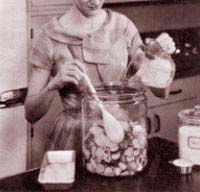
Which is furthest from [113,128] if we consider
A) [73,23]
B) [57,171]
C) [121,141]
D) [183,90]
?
[183,90]

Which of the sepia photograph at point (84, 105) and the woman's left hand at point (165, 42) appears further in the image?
the woman's left hand at point (165, 42)

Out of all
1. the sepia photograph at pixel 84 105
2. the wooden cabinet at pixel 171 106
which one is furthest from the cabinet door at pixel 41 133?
the wooden cabinet at pixel 171 106

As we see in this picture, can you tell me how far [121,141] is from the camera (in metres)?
1.14

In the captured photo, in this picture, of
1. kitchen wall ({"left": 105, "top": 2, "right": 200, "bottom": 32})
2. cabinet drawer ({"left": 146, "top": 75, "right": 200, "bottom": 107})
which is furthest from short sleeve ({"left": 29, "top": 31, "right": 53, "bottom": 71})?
cabinet drawer ({"left": 146, "top": 75, "right": 200, "bottom": 107})

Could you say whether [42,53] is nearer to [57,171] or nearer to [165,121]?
[57,171]

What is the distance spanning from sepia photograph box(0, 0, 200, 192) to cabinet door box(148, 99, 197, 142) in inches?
19.8

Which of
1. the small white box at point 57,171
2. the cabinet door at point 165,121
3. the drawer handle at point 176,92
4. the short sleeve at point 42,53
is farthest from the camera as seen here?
the drawer handle at point 176,92

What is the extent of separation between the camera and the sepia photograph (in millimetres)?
1141

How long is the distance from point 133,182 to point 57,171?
178 mm

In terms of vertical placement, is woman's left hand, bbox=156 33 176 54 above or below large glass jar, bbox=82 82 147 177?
above

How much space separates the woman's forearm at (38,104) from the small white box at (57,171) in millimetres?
223

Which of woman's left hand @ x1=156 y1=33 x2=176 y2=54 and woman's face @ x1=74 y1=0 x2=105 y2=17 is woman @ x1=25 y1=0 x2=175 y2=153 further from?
woman's left hand @ x1=156 y1=33 x2=176 y2=54

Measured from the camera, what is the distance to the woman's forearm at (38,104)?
1.36 metres

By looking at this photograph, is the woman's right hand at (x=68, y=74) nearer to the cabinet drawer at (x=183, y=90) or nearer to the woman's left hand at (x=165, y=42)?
the woman's left hand at (x=165, y=42)
